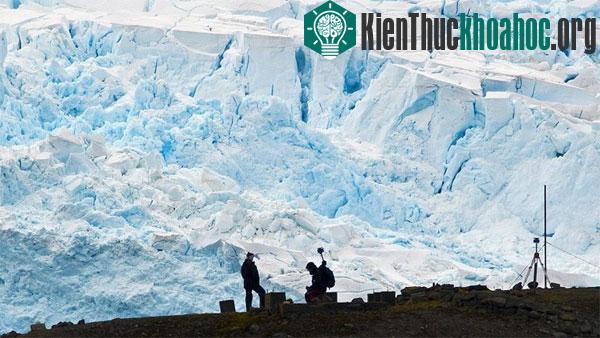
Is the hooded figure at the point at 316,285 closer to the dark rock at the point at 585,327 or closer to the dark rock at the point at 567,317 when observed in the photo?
the dark rock at the point at 567,317

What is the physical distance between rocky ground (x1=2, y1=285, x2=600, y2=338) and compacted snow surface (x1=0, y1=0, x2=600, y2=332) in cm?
979

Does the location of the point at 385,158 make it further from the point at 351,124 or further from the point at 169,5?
the point at 169,5

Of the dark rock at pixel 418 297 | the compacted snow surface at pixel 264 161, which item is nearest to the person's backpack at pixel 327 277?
the dark rock at pixel 418 297

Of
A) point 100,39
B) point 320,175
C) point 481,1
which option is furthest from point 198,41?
point 481,1

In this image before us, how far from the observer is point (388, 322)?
33.9 ft

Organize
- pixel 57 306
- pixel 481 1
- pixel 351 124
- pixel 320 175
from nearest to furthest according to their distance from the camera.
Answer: pixel 57 306 → pixel 320 175 → pixel 351 124 → pixel 481 1

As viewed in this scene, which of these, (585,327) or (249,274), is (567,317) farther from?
(249,274)

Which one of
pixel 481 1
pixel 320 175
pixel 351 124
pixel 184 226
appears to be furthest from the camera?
pixel 481 1

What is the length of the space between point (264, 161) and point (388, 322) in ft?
50.8

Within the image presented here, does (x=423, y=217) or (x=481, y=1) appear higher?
(x=481, y=1)

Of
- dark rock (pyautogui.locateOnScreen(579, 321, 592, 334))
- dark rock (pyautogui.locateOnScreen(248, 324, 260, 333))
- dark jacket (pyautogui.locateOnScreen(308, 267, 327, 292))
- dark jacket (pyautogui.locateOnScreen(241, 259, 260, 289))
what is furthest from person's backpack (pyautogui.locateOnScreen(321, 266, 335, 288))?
dark rock (pyautogui.locateOnScreen(579, 321, 592, 334))

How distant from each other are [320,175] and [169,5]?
8.53 metres

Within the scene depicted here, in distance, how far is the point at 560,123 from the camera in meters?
25.3

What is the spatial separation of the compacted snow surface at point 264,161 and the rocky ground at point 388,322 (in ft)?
32.1
